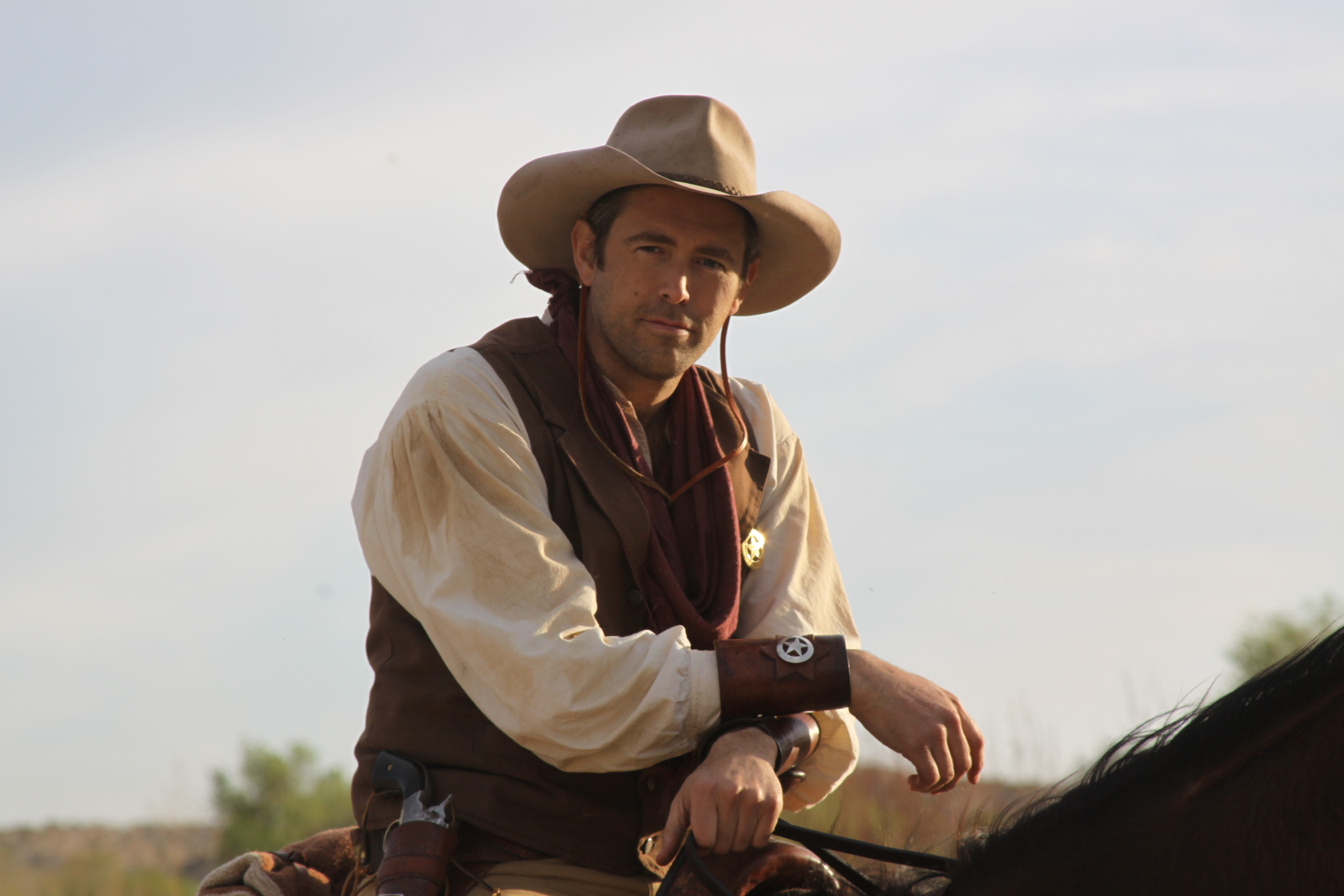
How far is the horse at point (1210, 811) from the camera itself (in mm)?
1770

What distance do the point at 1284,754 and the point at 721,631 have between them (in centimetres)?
162

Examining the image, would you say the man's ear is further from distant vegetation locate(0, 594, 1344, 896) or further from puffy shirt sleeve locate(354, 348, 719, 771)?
distant vegetation locate(0, 594, 1344, 896)

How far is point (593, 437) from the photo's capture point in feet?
10.9

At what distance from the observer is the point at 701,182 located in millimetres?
3490

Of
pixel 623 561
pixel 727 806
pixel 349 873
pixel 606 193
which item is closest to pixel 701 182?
pixel 606 193

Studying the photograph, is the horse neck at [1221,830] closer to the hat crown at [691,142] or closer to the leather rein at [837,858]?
the leather rein at [837,858]

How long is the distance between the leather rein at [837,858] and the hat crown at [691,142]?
1.77 m

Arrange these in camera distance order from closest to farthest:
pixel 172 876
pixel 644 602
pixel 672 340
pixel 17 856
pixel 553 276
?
pixel 644 602
pixel 672 340
pixel 553 276
pixel 172 876
pixel 17 856

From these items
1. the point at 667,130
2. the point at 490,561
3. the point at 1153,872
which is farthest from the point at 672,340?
the point at 1153,872

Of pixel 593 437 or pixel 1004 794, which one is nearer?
pixel 593 437

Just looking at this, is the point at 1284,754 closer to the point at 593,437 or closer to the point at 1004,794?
the point at 593,437

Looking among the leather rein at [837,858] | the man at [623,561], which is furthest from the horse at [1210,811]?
the man at [623,561]

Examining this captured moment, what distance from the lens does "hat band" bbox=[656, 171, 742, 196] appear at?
3.48 m

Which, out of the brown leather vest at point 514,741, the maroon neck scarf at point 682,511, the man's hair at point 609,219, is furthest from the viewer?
the man's hair at point 609,219
